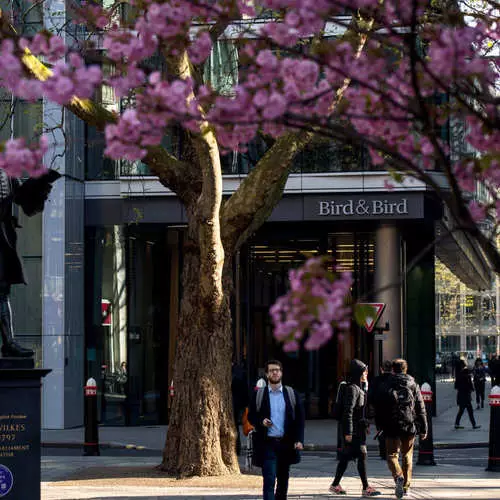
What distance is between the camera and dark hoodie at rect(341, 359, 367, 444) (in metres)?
14.4

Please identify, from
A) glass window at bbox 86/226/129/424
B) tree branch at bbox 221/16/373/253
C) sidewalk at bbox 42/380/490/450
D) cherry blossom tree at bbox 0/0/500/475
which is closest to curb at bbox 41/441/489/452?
sidewalk at bbox 42/380/490/450

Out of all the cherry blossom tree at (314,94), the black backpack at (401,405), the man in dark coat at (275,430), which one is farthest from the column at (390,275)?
the cherry blossom tree at (314,94)

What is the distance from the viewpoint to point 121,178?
2886 centimetres

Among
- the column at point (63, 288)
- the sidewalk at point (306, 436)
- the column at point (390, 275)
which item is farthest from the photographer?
the column at point (390, 275)

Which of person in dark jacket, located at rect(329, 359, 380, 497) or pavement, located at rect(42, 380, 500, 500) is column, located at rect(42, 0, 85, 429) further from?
person in dark jacket, located at rect(329, 359, 380, 497)

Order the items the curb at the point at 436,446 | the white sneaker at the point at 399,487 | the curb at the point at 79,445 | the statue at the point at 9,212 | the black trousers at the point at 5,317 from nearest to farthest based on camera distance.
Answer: the black trousers at the point at 5,317 < the statue at the point at 9,212 < the white sneaker at the point at 399,487 < the curb at the point at 436,446 < the curb at the point at 79,445

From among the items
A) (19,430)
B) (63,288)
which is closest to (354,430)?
(19,430)

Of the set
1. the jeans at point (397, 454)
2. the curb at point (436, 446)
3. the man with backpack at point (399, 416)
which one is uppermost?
the man with backpack at point (399, 416)

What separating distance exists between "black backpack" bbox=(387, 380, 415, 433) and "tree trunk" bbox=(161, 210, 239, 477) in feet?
8.43

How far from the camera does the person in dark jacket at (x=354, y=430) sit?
14.4m

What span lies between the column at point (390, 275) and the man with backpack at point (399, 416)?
14898 millimetres

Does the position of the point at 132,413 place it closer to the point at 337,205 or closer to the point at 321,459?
the point at 337,205

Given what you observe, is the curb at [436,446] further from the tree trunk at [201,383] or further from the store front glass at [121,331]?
the tree trunk at [201,383]

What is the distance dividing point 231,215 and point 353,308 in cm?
980
